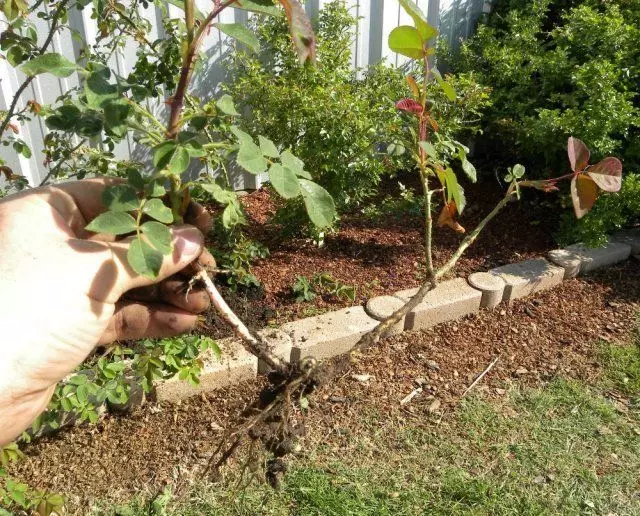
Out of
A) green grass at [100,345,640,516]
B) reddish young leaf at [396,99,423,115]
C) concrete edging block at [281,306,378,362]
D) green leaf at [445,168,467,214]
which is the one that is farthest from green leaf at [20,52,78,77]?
concrete edging block at [281,306,378,362]

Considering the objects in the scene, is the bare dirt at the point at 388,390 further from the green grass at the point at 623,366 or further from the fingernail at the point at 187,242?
the fingernail at the point at 187,242

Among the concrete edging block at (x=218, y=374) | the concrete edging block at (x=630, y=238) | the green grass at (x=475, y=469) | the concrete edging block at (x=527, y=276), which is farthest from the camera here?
the concrete edging block at (x=630, y=238)


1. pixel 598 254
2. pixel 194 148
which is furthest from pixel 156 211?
pixel 598 254

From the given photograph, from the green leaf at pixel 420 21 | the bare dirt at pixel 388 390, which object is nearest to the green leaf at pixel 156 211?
the green leaf at pixel 420 21

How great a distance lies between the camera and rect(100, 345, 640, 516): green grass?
2271 millimetres

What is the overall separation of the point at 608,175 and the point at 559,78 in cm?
269

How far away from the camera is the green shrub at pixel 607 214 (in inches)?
141

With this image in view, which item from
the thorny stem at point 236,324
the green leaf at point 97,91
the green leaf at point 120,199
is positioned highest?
the green leaf at point 97,91

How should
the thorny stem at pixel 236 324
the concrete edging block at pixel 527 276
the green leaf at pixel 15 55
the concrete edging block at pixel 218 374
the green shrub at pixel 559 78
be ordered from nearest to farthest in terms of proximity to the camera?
the thorny stem at pixel 236 324
the green leaf at pixel 15 55
the concrete edging block at pixel 218 374
the concrete edging block at pixel 527 276
the green shrub at pixel 559 78

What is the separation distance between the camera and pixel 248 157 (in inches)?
51.8

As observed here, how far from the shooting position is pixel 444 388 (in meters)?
2.91

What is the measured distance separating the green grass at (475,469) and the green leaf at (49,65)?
63.8 inches

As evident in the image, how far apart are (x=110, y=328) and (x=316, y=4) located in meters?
3.27

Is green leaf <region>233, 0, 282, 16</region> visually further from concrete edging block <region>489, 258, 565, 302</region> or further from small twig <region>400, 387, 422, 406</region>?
concrete edging block <region>489, 258, 565, 302</region>
